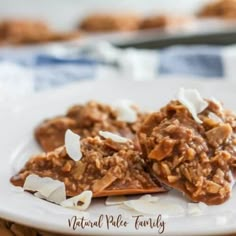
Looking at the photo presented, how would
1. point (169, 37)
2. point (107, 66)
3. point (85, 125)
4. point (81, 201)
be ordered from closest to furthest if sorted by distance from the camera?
point (81, 201) < point (85, 125) < point (107, 66) < point (169, 37)

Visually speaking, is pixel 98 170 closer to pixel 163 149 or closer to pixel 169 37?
pixel 163 149

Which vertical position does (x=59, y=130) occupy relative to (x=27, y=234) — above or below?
above

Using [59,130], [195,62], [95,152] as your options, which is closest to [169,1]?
[195,62]

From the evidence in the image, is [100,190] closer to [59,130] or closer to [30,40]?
[59,130]

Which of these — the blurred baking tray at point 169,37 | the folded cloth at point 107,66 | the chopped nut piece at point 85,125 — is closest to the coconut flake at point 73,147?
the chopped nut piece at point 85,125

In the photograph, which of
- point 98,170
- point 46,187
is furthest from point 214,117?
point 46,187

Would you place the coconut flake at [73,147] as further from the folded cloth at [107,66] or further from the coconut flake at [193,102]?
the folded cloth at [107,66]
